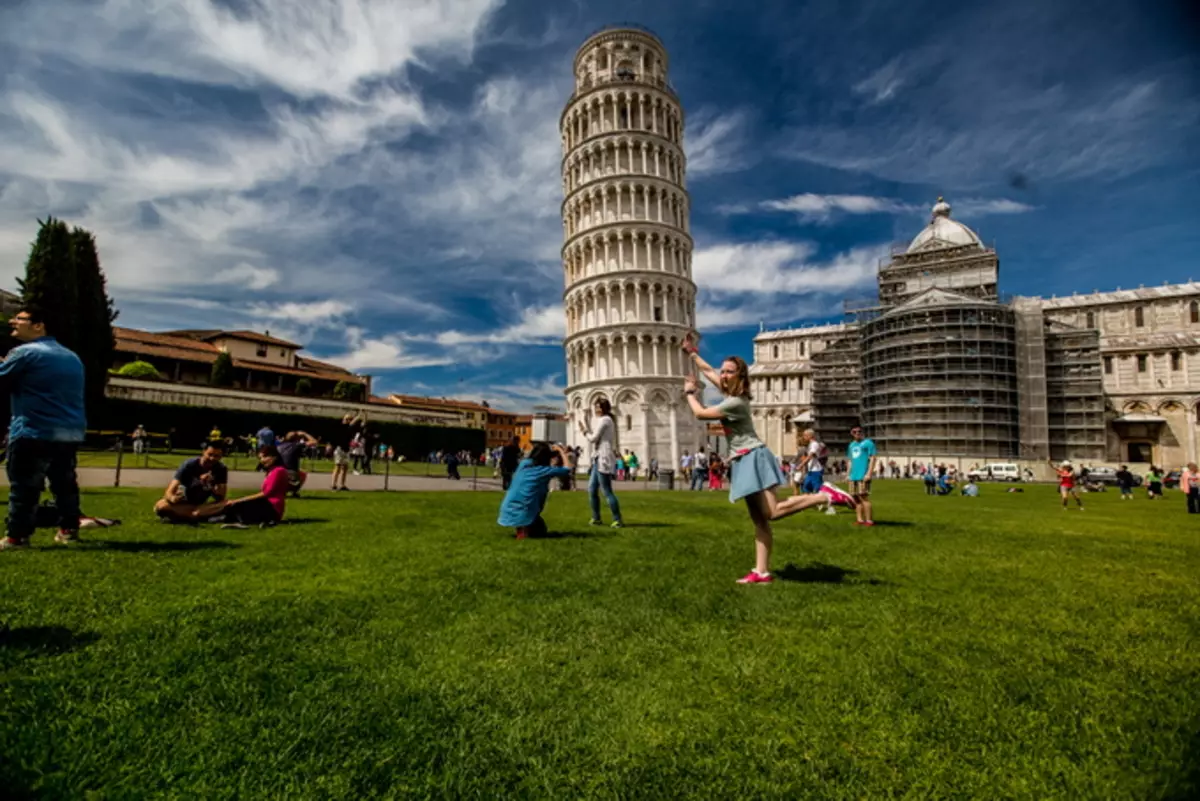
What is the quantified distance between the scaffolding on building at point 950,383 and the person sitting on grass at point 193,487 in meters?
57.9

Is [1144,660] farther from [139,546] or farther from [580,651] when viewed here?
[139,546]

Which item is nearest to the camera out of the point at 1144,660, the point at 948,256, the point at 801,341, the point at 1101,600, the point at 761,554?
the point at 1144,660

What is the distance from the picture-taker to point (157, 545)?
21.0 feet

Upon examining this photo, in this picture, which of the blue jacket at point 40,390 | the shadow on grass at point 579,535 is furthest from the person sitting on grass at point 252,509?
the shadow on grass at point 579,535

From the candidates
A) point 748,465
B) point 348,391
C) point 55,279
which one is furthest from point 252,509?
point 348,391

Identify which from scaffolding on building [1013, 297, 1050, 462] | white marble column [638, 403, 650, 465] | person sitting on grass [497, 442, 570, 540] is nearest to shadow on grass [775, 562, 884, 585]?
person sitting on grass [497, 442, 570, 540]

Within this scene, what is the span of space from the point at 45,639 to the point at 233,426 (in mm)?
43027

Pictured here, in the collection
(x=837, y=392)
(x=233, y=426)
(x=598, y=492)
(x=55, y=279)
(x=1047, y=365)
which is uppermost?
(x=55, y=279)

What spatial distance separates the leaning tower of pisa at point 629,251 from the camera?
5172cm

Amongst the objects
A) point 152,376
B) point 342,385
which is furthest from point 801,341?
point 152,376

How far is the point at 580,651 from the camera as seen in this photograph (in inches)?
140

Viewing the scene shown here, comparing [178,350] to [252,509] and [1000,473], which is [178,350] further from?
[1000,473]

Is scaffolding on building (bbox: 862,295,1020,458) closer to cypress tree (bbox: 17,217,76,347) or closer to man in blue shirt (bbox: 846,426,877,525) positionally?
man in blue shirt (bbox: 846,426,877,525)

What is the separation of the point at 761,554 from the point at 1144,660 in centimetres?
267
